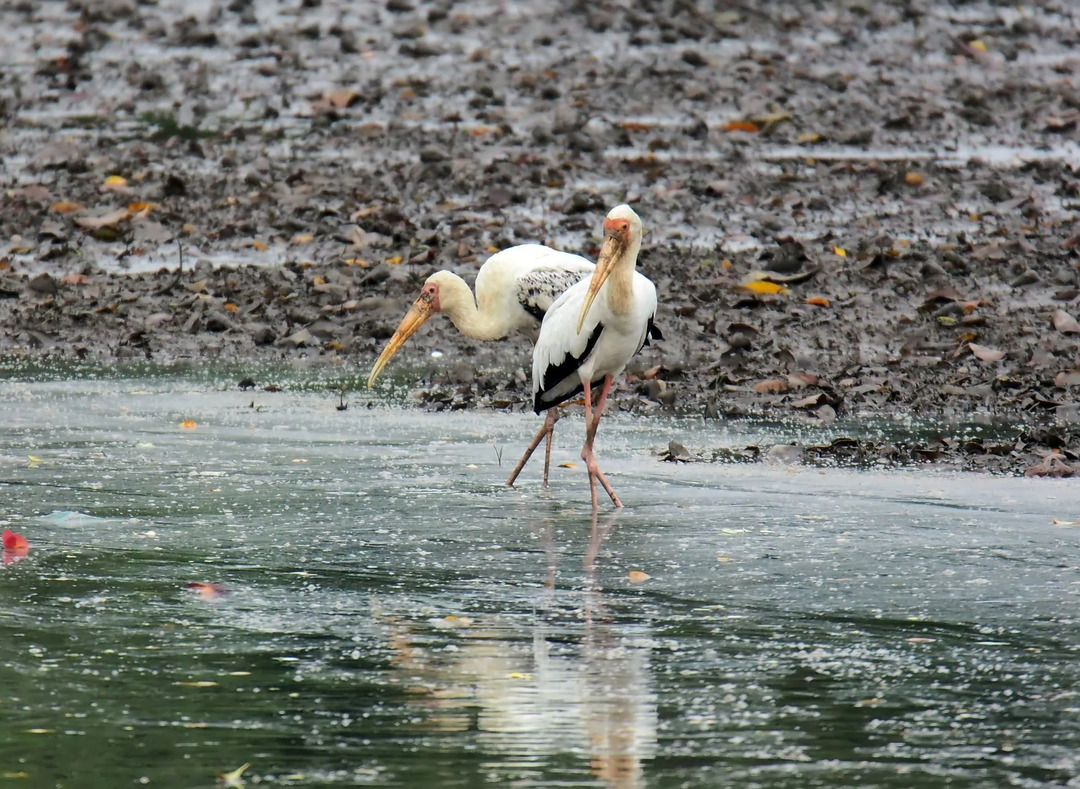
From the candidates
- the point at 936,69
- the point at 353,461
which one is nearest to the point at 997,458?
the point at 353,461

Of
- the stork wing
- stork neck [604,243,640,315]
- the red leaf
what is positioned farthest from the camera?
the stork wing

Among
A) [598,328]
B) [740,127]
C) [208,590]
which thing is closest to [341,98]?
[740,127]

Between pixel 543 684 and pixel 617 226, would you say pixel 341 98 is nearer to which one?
pixel 617 226

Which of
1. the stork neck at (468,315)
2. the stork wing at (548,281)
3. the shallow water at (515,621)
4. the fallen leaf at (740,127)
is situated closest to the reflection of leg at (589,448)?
the shallow water at (515,621)

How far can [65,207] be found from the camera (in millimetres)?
16625

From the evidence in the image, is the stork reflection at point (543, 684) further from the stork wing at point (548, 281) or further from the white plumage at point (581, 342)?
the stork wing at point (548, 281)

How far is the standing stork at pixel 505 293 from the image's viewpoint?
10453 mm

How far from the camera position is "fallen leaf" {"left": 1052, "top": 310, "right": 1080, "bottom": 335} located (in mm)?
12914

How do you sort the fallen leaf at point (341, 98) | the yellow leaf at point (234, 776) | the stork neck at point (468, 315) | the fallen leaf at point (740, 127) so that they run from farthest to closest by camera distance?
the fallen leaf at point (341, 98) → the fallen leaf at point (740, 127) → the stork neck at point (468, 315) → the yellow leaf at point (234, 776)

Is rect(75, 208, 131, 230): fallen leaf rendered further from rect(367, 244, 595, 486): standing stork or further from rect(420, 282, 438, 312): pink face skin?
rect(420, 282, 438, 312): pink face skin

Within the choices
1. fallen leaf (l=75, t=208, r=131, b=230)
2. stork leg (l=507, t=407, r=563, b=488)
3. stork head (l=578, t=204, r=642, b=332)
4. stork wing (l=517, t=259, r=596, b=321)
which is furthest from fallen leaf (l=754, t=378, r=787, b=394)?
fallen leaf (l=75, t=208, r=131, b=230)

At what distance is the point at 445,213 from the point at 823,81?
769 centimetres

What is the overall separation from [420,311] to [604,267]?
254cm

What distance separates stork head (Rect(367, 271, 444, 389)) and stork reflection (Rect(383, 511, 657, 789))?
4376 mm
